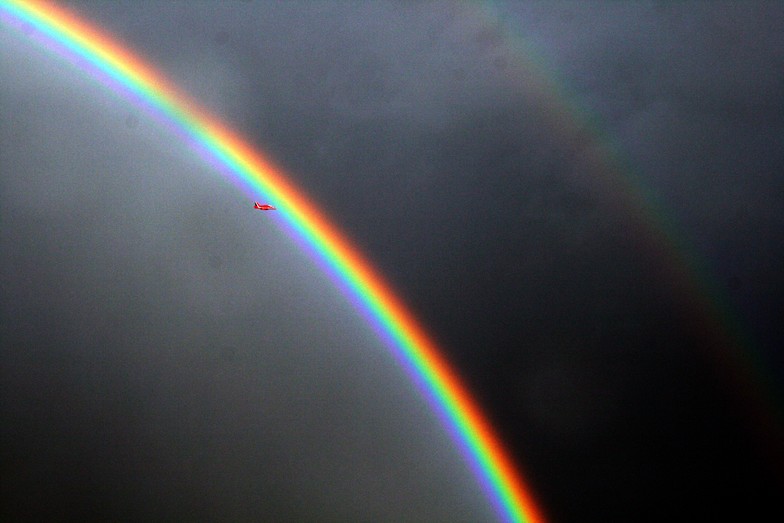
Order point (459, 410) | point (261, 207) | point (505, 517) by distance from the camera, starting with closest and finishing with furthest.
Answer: point (261, 207), point (459, 410), point (505, 517)

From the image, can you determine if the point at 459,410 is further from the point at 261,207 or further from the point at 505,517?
the point at 261,207

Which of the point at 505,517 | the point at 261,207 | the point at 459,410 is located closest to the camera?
the point at 261,207

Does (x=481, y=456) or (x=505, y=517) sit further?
(x=505, y=517)

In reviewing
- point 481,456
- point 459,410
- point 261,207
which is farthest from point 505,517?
point 261,207

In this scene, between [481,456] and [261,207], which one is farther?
[481,456]

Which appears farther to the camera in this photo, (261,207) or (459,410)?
(459,410)

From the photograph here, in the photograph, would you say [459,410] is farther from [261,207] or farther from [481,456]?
[261,207]

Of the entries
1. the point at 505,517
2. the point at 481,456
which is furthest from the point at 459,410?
the point at 505,517
